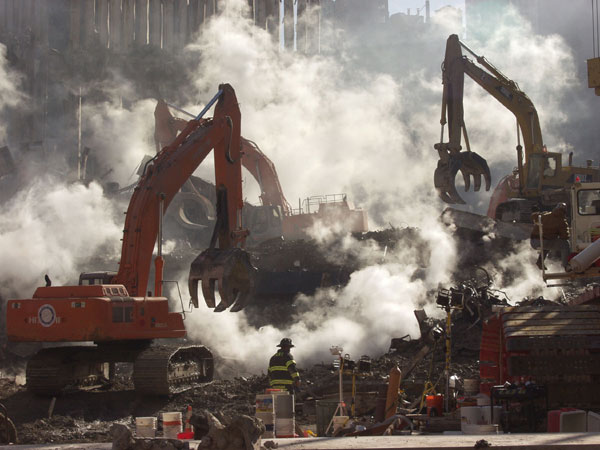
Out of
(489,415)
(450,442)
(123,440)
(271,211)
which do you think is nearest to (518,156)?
(271,211)

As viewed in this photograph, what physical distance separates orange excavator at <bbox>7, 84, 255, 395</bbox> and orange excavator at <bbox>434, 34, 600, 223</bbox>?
4.93 metres

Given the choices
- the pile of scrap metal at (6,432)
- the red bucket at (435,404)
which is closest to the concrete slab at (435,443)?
the pile of scrap metal at (6,432)

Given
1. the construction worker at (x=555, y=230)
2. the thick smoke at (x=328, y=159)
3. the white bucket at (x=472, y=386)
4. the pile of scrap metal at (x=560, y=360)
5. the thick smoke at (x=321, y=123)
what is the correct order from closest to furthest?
the pile of scrap metal at (x=560, y=360) → the white bucket at (x=472, y=386) → the construction worker at (x=555, y=230) → the thick smoke at (x=328, y=159) → the thick smoke at (x=321, y=123)

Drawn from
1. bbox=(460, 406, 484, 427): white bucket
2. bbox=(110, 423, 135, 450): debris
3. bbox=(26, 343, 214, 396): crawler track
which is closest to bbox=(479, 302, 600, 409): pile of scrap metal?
bbox=(460, 406, 484, 427): white bucket

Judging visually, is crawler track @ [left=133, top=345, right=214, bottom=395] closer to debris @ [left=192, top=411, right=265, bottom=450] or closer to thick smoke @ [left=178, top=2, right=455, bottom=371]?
debris @ [left=192, top=411, right=265, bottom=450]

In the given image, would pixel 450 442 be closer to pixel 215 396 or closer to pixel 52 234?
pixel 215 396

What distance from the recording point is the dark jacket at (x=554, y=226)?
492 inches

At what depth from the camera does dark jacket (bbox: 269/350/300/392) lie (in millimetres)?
12523

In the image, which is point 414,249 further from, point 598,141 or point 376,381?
point 598,141

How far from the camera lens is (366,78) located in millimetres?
66375

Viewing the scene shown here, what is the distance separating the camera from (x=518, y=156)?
83.8 ft

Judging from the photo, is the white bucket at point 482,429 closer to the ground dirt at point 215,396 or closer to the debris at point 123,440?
the debris at point 123,440

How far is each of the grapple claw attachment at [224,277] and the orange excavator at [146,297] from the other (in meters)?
0.02

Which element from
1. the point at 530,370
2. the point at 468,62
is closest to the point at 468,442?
the point at 530,370
